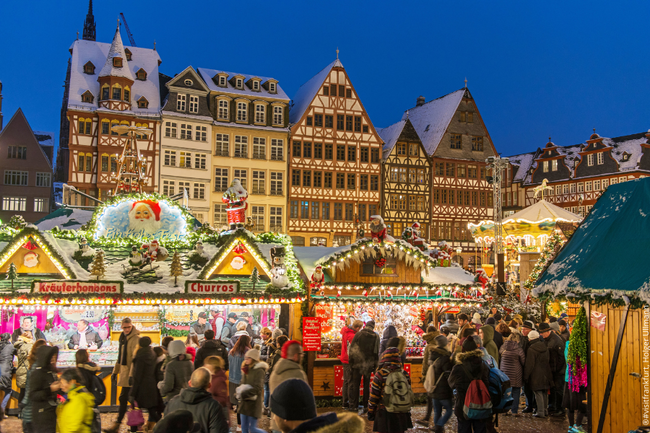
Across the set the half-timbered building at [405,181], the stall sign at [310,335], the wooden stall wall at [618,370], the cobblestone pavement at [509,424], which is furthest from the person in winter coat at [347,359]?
the half-timbered building at [405,181]

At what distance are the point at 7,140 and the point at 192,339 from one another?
92.4 feet

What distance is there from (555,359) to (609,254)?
3472 mm

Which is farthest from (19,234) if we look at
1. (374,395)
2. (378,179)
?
(378,179)

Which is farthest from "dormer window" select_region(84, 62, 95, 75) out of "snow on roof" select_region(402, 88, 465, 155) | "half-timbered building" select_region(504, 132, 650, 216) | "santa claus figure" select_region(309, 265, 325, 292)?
"half-timbered building" select_region(504, 132, 650, 216)

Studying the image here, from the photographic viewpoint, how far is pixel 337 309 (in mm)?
12531

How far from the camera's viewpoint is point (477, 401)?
5.86 metres

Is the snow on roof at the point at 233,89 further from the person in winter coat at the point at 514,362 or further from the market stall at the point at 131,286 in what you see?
the person in winter coat at the point at 514,362

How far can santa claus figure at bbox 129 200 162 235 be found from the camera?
13125mm

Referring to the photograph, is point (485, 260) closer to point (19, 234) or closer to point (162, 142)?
point (162, 142)

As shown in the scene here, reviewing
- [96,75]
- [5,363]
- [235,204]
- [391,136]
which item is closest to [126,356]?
[5,363]

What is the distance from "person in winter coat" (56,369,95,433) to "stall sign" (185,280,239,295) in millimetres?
5545

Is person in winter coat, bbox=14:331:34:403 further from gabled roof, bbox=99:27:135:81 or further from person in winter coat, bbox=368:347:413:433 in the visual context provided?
gabled roof, bbox=99:27:135:81

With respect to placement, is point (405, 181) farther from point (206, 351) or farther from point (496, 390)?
point (496, 390)

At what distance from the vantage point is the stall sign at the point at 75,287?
961cm
